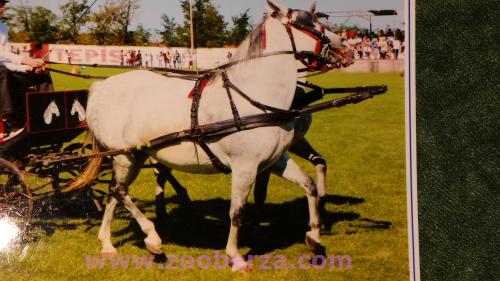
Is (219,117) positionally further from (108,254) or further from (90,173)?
(90,173)

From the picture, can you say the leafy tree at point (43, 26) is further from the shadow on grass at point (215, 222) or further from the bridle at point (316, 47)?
the bridle at point (316, 47)

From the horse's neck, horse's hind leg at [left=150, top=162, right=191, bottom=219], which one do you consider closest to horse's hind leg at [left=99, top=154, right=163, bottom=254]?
horse's hind leg at [left=150, top=162, right=191, bottom=219]

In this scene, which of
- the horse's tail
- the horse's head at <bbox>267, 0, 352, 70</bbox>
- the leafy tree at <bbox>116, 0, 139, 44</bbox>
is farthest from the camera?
the horse's tail

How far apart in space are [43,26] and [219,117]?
1282 millimetres

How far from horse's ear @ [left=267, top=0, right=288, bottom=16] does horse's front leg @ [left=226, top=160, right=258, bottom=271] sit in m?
1.04

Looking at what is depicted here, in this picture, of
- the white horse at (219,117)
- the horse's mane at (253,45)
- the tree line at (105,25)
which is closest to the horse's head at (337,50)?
the white horse at (219,117)

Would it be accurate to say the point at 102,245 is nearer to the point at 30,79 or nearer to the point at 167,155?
the point at 167,155

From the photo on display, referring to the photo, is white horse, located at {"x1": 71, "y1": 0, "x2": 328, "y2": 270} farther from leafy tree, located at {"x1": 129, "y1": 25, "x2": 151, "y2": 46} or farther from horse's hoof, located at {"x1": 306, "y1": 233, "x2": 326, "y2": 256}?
leafy tree, located at {"x1": 129, "y1": 25, "x2": 151, "y2": 46}

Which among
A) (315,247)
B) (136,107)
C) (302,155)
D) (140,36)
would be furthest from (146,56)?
(302,155)

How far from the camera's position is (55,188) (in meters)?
4.30

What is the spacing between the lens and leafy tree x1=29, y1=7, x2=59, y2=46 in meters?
3.18

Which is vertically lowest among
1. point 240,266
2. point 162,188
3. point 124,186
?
point 240,266

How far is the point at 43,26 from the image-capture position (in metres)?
3.20

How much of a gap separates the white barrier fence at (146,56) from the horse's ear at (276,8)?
1.33 ft
